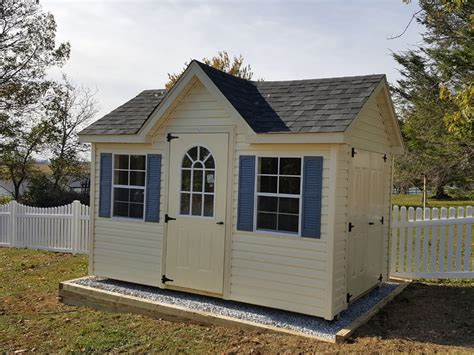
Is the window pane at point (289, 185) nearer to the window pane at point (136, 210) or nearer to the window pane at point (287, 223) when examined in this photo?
the window pane at point (287, 223)

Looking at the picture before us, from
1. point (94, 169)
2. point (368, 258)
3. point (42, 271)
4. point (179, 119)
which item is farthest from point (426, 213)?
point (42, 271)

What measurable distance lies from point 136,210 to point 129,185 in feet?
1.53

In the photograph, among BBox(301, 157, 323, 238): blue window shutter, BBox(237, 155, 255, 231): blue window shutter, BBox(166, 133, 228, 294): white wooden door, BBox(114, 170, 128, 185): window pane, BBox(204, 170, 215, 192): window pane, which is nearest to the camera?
BBox(301, 157, 323, 238): blue window shutter

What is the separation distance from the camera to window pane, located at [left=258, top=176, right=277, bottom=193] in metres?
6.38

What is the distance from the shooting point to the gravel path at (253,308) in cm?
590

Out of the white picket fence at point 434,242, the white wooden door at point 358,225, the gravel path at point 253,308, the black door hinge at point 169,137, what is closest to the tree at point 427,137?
the white picket fence at point 434,242

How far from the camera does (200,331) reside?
232 inches

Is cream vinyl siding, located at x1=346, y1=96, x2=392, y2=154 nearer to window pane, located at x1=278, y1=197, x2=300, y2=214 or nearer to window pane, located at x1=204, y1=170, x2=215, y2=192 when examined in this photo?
window pane, located at x1=278, y1=197, x2=300, y2=214

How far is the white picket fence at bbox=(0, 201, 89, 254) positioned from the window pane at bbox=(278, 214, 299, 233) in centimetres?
688

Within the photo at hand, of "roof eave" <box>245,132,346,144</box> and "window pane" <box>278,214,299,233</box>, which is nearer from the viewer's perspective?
"roof eave" <box>245,132,346,144</box>

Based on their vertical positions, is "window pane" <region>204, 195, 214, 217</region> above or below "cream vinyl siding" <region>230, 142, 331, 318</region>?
above

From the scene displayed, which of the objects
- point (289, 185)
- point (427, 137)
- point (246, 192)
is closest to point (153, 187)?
point (246, 192)

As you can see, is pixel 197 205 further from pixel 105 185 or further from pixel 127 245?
pixel 105 185

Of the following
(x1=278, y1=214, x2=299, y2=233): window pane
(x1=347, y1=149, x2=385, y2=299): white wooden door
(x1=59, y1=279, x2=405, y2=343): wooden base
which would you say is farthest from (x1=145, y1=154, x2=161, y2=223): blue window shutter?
(x1=347, y1=149, x2=385, y2=299): white wooden door
